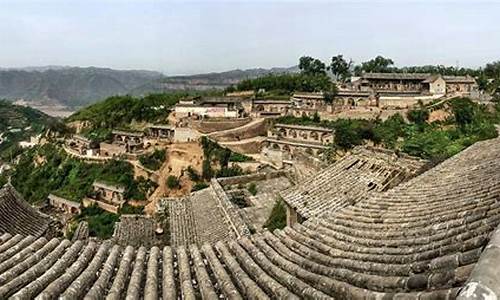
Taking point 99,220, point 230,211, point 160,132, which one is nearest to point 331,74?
point 160,132

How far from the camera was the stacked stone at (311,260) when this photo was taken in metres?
4.57

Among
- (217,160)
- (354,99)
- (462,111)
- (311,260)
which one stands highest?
(311,260)

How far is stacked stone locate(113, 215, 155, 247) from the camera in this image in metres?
21.7

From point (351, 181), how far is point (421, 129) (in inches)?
1216

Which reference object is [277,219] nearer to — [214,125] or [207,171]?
[207,171]

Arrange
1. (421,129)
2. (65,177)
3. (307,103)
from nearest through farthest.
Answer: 1. (421,129)
2. (65,177)
3. (307,103)

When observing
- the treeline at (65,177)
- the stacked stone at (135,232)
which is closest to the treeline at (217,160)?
the treeline at (65,177)

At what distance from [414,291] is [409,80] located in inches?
2185

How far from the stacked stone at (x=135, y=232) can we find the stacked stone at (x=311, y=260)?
564 inches

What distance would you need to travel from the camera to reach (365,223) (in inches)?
294

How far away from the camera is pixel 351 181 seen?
12844 mm

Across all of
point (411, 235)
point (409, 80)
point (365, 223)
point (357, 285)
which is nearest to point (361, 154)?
point (365, 223)

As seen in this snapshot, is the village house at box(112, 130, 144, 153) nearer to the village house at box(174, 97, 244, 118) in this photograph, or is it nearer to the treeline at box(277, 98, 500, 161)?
the village house at box(174, 97, 244, 118)

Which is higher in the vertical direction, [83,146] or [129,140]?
[129,140]
